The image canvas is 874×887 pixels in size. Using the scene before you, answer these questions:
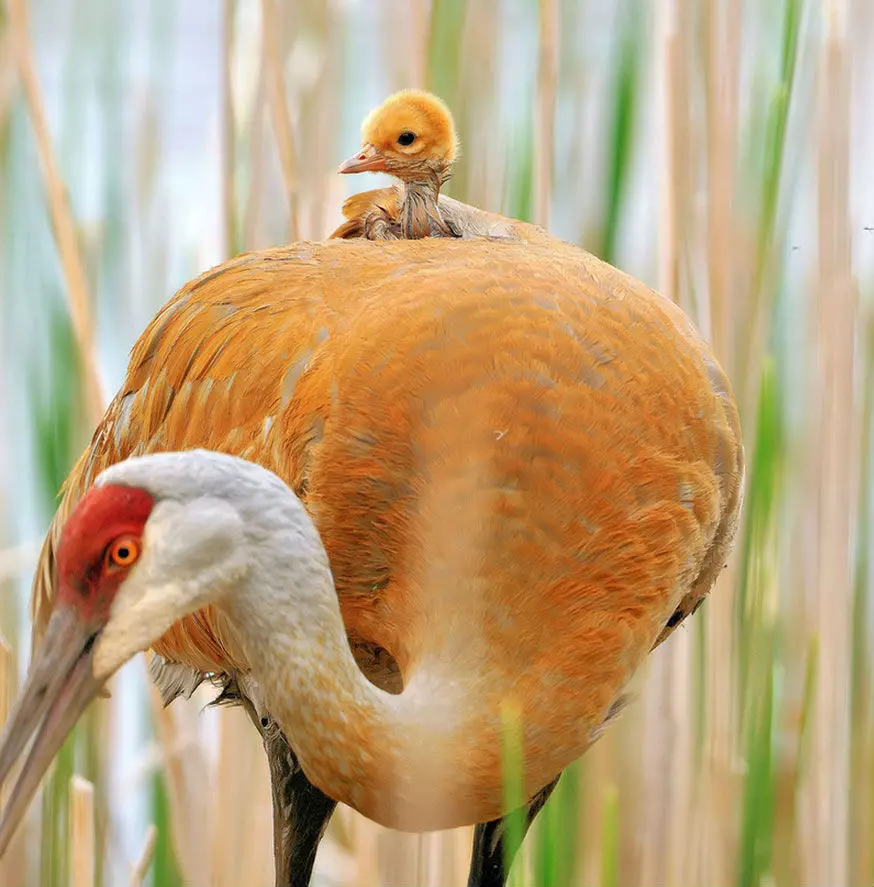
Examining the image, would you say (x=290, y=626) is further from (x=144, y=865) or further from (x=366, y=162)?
(x=366, y=162)

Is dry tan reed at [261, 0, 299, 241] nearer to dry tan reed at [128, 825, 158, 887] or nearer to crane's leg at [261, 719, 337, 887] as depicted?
crane's leg at [261, 719, 337, 887]

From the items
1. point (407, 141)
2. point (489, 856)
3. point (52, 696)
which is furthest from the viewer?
point (407, 141)

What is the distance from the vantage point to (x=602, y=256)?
1.68 metres

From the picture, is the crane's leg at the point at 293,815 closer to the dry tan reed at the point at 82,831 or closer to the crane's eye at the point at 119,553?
the dry tan reed at the point at 82,831

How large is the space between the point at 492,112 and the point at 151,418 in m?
0.53

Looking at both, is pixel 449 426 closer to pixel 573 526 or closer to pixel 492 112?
pixel 573 526

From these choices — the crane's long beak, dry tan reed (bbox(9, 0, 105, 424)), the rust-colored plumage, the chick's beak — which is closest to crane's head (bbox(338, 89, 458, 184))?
the chick's beak

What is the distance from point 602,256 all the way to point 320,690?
628 millimetres

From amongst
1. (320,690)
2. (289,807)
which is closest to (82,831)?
(289,807)

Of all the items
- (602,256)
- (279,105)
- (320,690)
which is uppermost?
(279,105)

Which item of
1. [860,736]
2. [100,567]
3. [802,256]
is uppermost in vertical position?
[802,256]

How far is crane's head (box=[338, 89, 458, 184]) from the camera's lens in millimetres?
1965

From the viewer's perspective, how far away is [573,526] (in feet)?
4.84

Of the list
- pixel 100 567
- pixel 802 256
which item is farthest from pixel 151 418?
pixel 802 256
